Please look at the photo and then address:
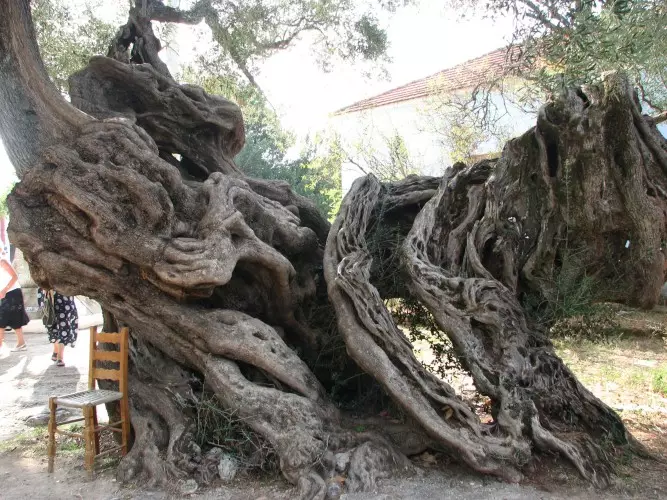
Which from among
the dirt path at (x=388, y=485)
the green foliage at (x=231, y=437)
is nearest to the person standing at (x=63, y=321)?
the dirt path at (x=388, y=485)

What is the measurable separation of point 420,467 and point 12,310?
8.27m

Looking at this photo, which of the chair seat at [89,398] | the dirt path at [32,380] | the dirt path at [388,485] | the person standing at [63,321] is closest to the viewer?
the dirt path at [388,485]

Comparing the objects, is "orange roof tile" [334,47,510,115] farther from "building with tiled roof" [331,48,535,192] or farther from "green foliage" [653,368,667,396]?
"green foliage" [653,368,667,396]

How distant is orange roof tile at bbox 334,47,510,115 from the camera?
1358 centimetres

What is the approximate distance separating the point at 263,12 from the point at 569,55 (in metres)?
5.50

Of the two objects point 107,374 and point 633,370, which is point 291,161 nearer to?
point 633,370

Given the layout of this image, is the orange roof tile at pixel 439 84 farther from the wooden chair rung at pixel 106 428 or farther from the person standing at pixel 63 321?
the wooden chair rung at pixel 106 428

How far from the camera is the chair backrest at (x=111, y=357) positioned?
15.4 feet

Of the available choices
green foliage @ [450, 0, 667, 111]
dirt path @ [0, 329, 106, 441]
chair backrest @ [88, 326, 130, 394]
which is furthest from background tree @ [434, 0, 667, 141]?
dirt path @ [0, 329, 106, 441]

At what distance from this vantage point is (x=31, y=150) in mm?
4941

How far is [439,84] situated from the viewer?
14070mm

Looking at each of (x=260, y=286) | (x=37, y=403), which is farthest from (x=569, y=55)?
(x=37, y=403)

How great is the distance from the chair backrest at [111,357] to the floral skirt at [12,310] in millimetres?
5802

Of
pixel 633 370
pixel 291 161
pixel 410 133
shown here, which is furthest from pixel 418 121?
pixel 633 370
